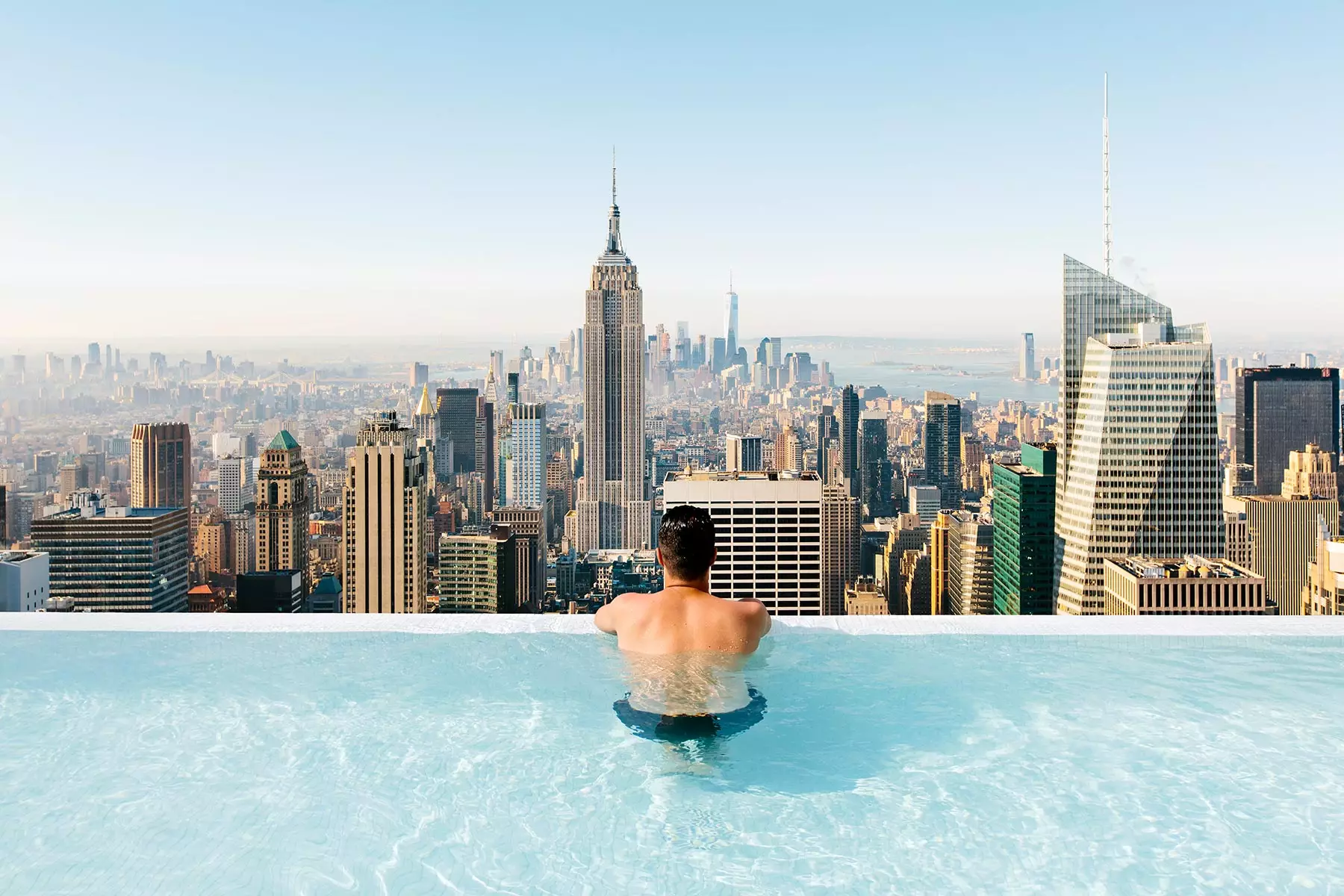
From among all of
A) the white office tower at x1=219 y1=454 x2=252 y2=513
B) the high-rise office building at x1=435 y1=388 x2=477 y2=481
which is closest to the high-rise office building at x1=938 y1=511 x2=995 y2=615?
the high-rise office building at x1=435 y1=388 x2=477 y2=481

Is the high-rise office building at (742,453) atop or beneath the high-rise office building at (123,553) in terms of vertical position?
atop

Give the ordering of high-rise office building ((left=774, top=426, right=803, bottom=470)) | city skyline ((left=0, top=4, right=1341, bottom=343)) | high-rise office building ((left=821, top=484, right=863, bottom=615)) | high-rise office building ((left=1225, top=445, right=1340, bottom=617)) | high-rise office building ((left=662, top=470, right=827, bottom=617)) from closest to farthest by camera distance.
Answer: city skyline ((left=0, top=4, right=1341, bottom=343))
high-rise office building ((left=1225, top=445, right=1340, bottom=617))
high-rise office building ((left=662, top=470, right=827, bottom=617))
high-rise office building ((left=821, top=484, right=863, bottom=615))
high-rise office building ((left=774, top=426, right=803, bottom=470))

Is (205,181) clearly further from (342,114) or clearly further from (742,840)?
(742,840)

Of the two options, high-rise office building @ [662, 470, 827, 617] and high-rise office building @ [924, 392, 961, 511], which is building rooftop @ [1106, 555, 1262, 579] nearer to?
high-rise office building @ [924, 392, 961, 511]

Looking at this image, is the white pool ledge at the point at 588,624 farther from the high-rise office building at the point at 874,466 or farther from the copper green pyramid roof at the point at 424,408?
the high-rise office building at the point at 874,466

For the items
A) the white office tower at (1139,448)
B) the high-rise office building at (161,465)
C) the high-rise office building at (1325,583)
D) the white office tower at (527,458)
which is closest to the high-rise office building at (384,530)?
the high-rise office building at (161,465)

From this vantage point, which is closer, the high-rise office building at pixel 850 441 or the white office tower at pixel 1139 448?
the white office tower at pixel 1139 448
